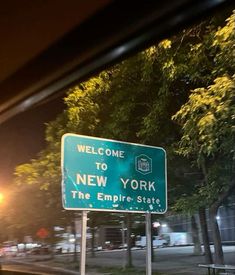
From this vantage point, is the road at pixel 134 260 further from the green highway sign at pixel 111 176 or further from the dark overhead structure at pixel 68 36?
A: the dark overhead structure at pixel 68 36

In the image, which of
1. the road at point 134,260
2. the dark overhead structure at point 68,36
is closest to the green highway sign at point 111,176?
the dark overhead structure at point 68,36

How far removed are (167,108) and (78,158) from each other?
5039 mm

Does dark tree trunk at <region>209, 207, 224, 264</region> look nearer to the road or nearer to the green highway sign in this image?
the road

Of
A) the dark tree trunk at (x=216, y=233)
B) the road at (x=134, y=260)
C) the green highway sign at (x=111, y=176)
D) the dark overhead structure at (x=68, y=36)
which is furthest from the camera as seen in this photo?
the road at (x=134, y=260)

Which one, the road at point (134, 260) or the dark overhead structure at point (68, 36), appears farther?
the road at point (134, 260)

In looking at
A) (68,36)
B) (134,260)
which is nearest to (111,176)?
(68,36)

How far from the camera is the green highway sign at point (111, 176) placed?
5340 millimetres

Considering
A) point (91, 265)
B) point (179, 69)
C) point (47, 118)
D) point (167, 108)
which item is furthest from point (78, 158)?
point (91, 265)

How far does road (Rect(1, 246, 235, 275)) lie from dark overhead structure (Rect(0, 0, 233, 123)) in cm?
1388

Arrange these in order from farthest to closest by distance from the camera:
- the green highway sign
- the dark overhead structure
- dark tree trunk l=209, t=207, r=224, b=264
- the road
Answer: the road, dark tree trunk l=209, t=207, r=224, b=264, the green highway sign, the dark overhead structure

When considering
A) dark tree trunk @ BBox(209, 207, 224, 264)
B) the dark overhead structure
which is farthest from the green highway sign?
dark tree trunk @ BBox(209, 207, 224, 264)

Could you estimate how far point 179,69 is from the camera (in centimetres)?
891

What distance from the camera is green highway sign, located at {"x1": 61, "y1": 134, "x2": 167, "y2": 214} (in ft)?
17.5

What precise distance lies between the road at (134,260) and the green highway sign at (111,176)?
36.2 feet
